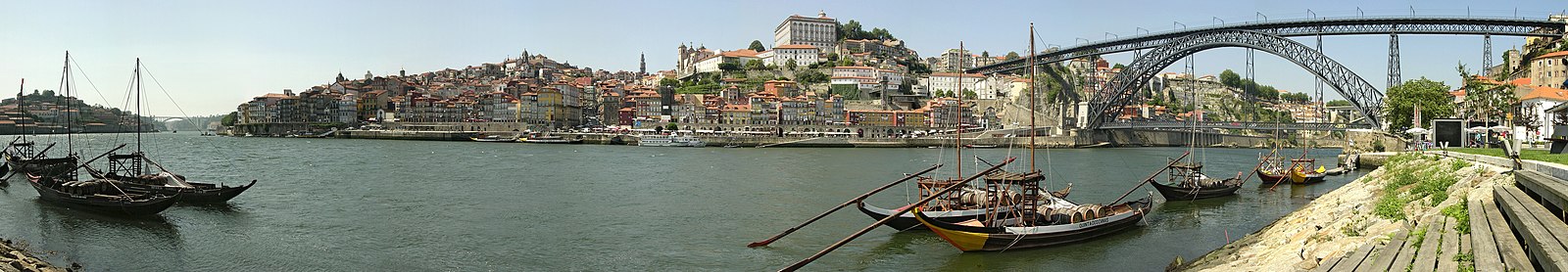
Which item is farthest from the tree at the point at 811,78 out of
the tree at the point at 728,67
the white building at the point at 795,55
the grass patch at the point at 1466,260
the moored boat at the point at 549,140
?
the grass patch at the point at 1466,260

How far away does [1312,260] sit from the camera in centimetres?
836

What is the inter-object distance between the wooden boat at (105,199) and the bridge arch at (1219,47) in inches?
1919

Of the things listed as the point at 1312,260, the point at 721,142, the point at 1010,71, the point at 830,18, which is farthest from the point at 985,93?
the point at 1312,260

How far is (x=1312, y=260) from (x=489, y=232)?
12.1 m

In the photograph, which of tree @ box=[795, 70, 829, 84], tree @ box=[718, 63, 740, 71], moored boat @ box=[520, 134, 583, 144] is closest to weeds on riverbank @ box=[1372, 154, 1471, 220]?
moored boat @ box=[520, 134, 583, 144]

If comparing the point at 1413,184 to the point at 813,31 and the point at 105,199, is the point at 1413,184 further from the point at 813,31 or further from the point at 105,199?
the point at 813,31

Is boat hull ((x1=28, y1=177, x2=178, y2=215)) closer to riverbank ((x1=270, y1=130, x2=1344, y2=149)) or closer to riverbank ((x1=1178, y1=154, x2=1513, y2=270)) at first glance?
riverbank ((x1=1178, y1=154, x2=1513, y2=270))

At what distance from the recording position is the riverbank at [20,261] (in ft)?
33.2

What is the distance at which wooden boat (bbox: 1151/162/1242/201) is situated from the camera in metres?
19.9

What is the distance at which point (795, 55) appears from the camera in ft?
318

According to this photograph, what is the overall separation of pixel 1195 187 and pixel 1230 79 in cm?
10333

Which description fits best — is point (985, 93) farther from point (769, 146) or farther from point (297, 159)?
point (297, 159)

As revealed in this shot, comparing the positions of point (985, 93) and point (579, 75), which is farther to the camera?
point (579, 75)

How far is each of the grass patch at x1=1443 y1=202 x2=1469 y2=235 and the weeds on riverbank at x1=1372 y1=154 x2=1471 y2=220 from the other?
1.59 metres
